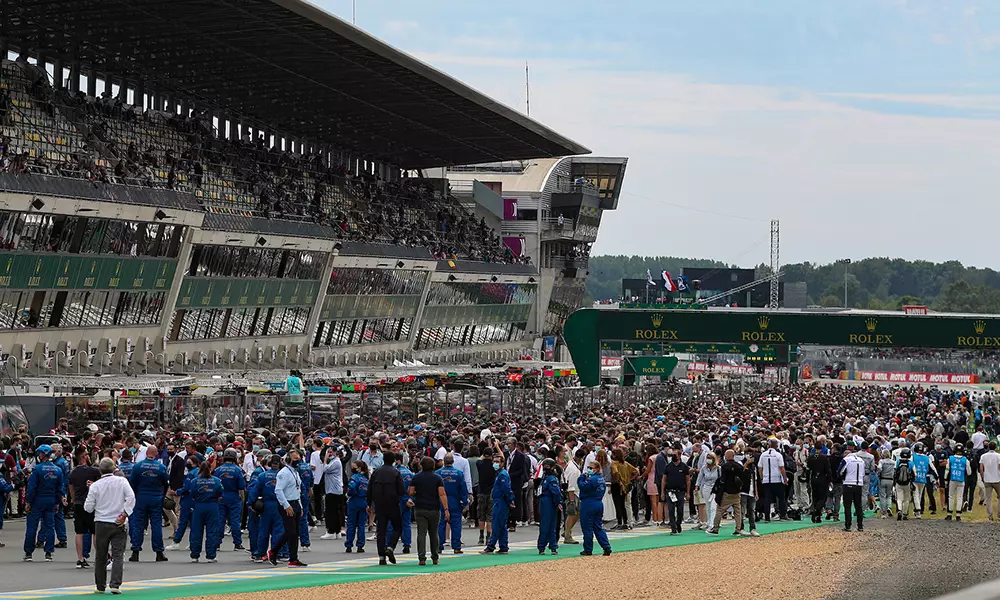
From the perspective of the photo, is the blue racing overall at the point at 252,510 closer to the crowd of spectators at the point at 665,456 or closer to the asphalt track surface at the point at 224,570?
the asphalt track surface at the point at 224,570

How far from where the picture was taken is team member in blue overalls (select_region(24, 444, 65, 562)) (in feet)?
60.1

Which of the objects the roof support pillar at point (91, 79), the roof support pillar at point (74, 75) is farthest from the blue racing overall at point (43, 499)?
the roof support pillar at point (91, 79)

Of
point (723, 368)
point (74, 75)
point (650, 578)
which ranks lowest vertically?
point (650, 578)

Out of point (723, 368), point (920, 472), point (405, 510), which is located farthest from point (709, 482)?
point (723, 368)

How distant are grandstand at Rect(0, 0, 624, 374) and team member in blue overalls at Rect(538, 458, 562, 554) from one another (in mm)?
23847

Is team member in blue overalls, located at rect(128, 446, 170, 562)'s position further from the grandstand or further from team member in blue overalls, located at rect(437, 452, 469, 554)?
the grandstand

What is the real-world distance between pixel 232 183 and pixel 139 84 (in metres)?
6.11

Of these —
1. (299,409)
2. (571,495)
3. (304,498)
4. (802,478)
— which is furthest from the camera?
(299,409)

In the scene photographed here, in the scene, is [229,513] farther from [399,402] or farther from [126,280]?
[126,280]

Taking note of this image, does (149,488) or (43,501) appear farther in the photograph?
(43,501)

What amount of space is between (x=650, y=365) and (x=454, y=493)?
40.3 m

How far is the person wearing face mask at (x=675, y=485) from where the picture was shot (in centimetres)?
2278

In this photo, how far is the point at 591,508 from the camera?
19.4 meters

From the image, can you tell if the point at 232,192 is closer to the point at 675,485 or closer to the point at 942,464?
the point at 942,464
